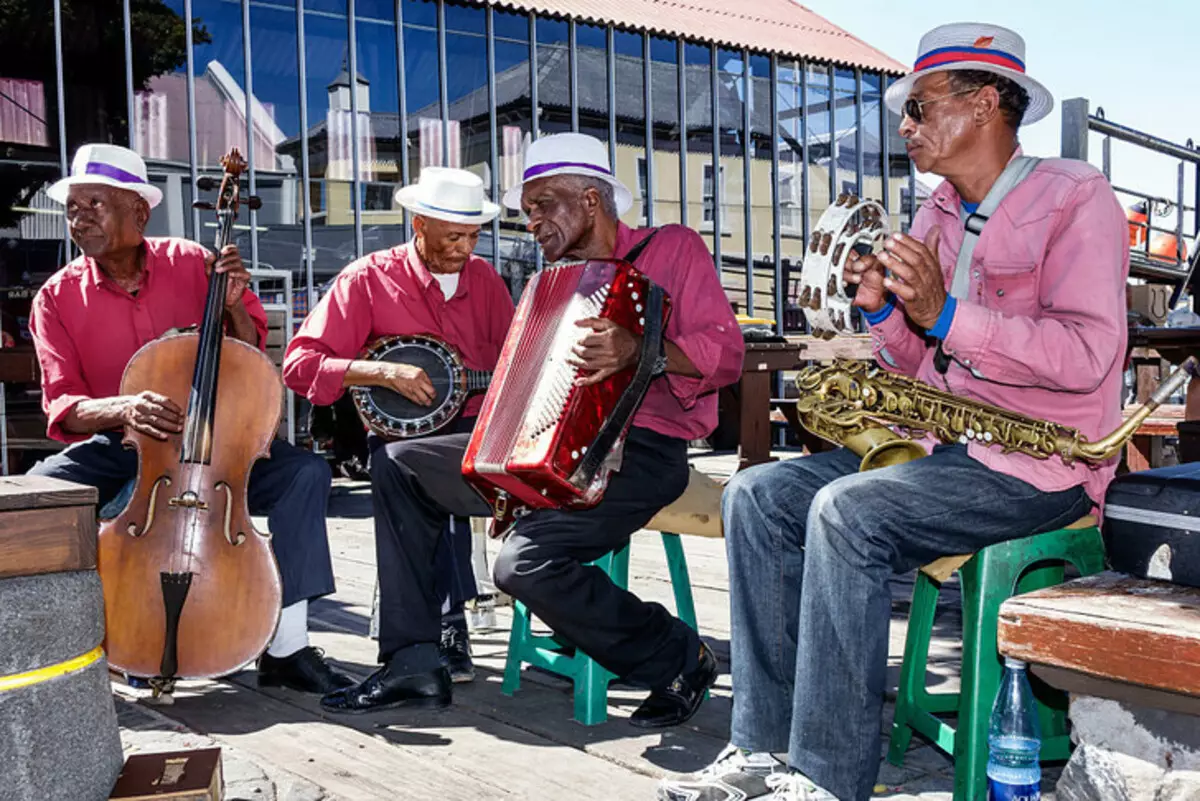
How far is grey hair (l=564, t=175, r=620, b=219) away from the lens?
307 centimetres

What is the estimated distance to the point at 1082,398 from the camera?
2.21 meters

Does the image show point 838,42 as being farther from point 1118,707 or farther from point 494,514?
Result: point 1118,707

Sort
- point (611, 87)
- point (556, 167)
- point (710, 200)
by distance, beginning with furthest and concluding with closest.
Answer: point (710, 200) → point (611, 87) → point (556, 167)

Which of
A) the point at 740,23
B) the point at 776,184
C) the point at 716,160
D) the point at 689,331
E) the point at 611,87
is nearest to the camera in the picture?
the point at 689,331

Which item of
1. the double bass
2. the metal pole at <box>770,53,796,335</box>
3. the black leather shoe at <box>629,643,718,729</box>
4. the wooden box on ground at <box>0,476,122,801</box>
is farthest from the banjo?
the metal pole at <box>770,53,796,335</box>

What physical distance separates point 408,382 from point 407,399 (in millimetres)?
91

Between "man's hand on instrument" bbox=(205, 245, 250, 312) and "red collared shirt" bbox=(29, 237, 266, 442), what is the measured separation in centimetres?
19

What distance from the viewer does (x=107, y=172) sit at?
3.47 metres

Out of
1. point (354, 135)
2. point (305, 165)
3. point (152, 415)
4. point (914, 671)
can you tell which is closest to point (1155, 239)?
point (354, 135)

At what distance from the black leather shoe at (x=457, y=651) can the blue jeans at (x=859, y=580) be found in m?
1.20

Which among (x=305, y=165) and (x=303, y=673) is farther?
(x=305, y=165)

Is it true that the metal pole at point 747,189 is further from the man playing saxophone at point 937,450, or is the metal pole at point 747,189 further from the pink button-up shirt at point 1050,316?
the pink button-up shirt at point 1050,316

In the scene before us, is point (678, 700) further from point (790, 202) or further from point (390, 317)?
point (790, 202)

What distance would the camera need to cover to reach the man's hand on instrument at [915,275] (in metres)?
2.08
